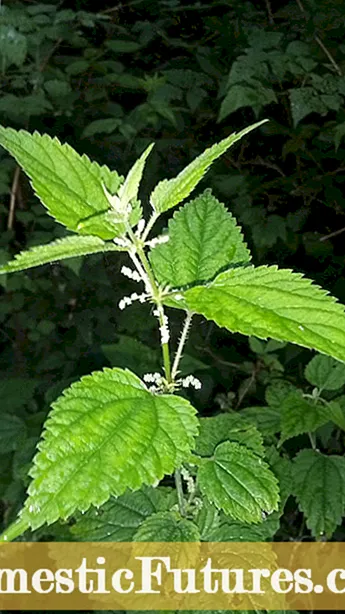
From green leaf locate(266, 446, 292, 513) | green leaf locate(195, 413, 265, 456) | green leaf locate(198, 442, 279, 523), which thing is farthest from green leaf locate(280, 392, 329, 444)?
green leaf locate(198, 442, 279, 523)

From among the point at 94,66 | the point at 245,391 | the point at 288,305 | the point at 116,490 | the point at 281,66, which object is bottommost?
the point at 116,490

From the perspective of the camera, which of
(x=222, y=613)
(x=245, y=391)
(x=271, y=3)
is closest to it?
(x=222, y=613)

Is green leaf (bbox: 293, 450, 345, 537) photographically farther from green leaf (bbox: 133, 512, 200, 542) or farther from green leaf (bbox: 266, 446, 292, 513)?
green leaf (bbox: 133, 512, 200, 542)

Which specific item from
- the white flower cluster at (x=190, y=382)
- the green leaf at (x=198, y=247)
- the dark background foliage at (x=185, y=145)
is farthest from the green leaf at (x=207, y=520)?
the dark background foliage at (x=185, y=145)

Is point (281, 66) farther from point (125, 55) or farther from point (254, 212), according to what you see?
point (125, 55)

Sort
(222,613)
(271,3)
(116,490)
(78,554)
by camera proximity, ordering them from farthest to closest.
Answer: (271,3) < (78,554) < (222,613) < (116,490)

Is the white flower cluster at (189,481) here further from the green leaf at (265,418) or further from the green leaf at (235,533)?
the green leaf at (265,418)

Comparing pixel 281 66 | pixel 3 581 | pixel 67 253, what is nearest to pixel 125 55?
pixel 281 66

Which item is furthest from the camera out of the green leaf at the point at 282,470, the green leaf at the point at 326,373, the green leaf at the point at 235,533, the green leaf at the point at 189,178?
the green leaf at the point at 326,373
